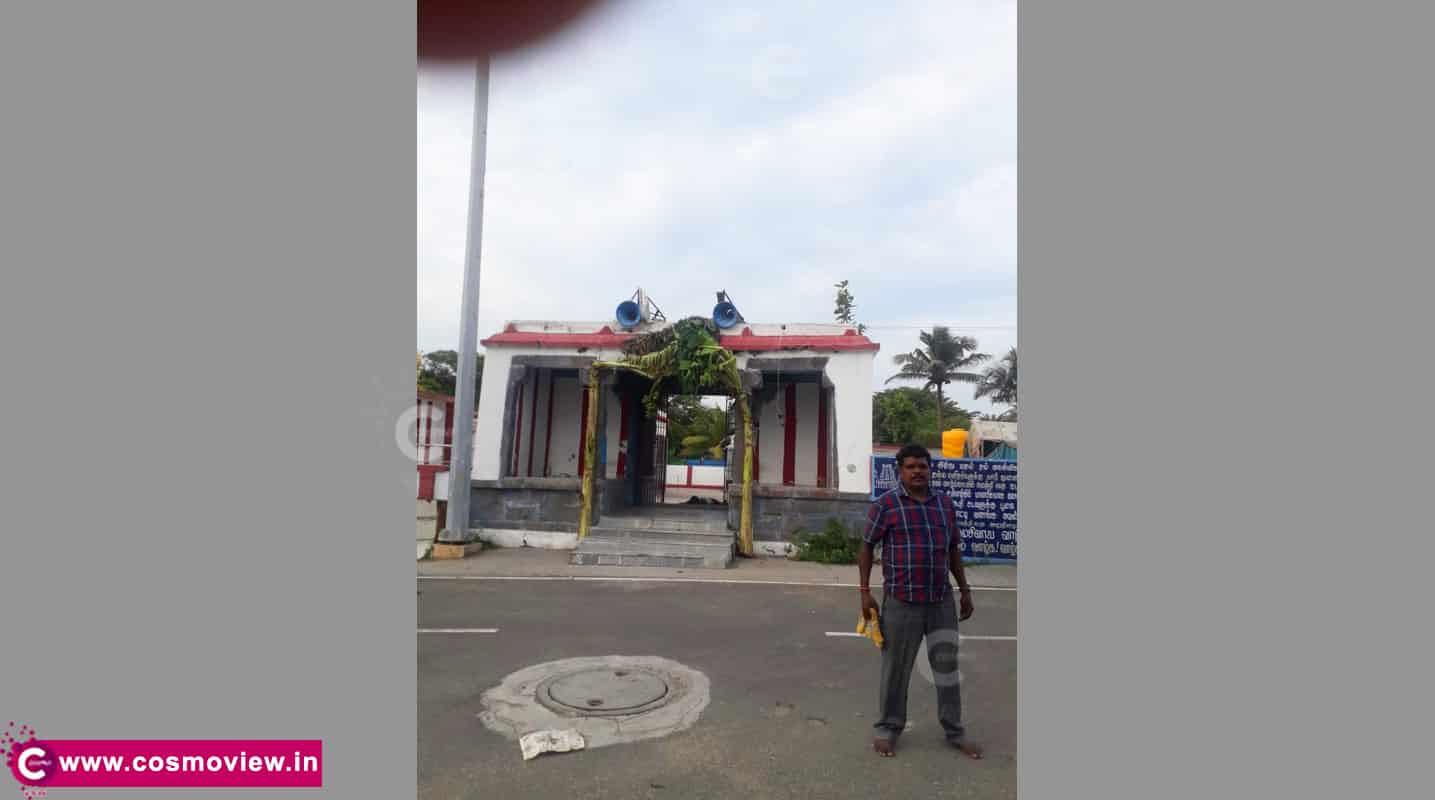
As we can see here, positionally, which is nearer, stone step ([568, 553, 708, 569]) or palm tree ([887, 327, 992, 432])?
stone step ([568, 553, 708, 569])

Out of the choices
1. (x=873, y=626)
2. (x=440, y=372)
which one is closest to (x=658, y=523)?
(x=873, y=626)

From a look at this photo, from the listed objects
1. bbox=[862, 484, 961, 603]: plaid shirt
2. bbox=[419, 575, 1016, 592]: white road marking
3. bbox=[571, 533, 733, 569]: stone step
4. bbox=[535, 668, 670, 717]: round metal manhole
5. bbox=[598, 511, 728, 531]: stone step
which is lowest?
bbox=[419, 575, 1016, 592]: white road marking

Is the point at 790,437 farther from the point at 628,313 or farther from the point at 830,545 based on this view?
the point at 628,313

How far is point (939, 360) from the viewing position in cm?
3250

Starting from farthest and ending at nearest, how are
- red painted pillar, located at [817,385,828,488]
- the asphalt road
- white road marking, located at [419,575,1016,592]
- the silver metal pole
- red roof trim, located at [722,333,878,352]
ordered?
red painted pillar, located at [817,385,828,488] < red roof trim, located at [722,333,878,352] < the silver metal pole < white road marking, located at [419,575,1016,592] < the asphalt road

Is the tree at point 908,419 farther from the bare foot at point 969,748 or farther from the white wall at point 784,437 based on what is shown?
the bare foot at point 969,748

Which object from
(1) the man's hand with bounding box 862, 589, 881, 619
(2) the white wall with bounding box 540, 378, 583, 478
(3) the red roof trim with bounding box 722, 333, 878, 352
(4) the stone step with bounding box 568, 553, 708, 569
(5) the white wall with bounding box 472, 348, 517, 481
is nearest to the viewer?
(1) the man's hand with bounding box 862, 589, 881, 619

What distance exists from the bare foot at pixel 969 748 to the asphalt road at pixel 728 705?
2.0 inches

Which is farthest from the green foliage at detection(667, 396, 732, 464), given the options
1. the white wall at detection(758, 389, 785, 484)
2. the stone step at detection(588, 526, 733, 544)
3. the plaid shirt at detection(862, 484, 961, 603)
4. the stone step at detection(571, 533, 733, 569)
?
the plaid shirt at detection(862, 484, 961, 603)

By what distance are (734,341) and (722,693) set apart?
7935mm

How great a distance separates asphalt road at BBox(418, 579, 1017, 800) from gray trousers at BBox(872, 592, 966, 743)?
15 centimetres

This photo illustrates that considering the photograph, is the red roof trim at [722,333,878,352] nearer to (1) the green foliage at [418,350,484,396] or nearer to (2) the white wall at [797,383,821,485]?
(2) the white wall at [797,383,821,485]

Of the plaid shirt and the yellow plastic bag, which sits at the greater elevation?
the plaid shirt

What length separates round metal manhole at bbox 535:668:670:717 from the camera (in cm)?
393
